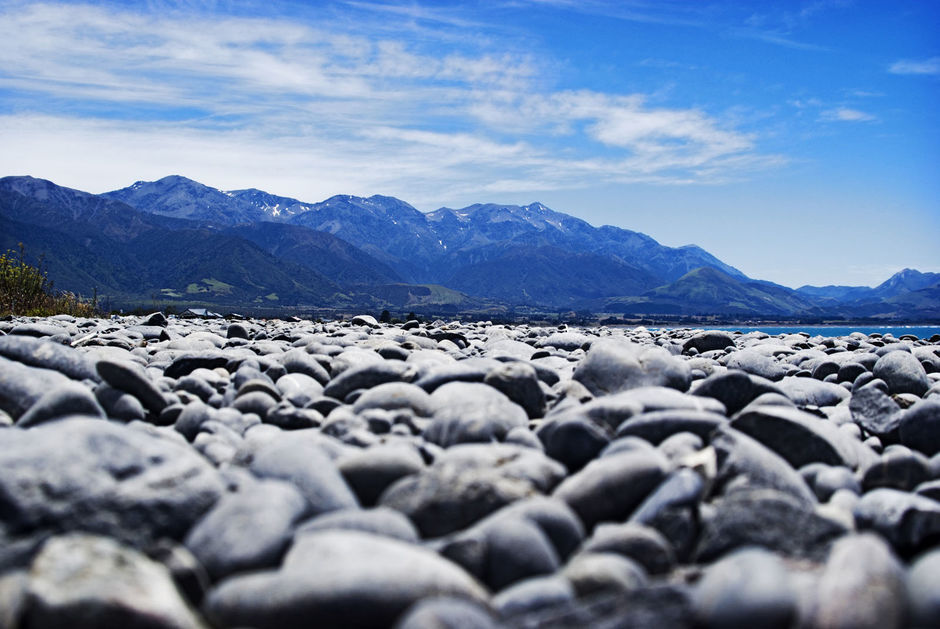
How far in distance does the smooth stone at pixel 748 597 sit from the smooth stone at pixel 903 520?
0.94 meters

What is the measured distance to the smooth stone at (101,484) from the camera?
2320 millimetres

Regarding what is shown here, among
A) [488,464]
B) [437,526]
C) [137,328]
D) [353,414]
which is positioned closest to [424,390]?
[353,414]

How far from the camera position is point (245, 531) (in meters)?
2.37

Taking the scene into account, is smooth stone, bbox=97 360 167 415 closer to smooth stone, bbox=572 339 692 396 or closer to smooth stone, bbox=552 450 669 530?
smooth stone, bbox=552 450 669 530

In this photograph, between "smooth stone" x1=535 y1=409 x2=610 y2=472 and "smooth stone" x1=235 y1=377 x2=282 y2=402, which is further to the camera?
"smooth stone" x1=235 y1=377 x2=282 y2=402

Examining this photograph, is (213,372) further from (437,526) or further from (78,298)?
(78,298)

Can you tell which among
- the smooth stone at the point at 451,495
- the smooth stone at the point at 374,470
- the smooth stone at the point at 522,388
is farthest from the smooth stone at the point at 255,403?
the smooth stone at the point at 451,495

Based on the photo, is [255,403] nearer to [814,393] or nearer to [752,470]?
[752,470]

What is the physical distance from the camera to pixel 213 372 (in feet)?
19.4

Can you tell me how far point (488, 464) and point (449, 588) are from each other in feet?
3.21

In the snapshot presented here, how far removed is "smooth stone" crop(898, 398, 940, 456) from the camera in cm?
421

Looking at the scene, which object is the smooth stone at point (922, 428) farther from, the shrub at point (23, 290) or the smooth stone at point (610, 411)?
the shrub at point (23, 290)

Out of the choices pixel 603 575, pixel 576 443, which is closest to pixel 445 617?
pixel 603 575

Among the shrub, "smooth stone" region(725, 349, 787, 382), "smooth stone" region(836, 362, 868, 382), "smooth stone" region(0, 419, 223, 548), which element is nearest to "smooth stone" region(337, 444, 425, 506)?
"smooth stone" region(0, 419, 223, 548)
